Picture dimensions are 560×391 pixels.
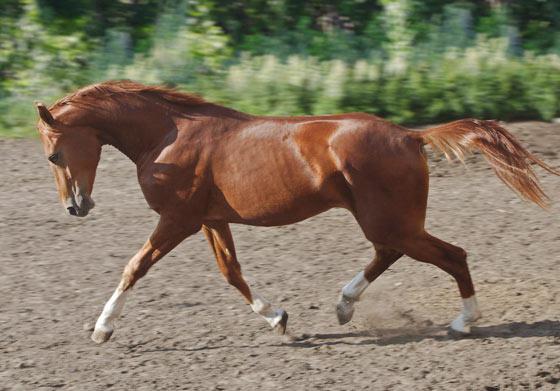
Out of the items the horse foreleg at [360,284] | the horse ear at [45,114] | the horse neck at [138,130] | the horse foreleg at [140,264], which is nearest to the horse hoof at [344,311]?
the horse foreleg at [360,284]

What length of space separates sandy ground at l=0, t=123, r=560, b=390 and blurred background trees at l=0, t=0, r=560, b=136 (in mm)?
1605

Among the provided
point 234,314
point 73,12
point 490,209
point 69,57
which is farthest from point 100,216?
point 73,12

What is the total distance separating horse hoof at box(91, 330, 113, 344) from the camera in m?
6.18

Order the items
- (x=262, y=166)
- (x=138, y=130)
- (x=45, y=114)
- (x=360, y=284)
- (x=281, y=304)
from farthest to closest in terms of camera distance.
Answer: (x=281, y=304) → (x=360, y=284) → (x=138, y=130) → (x=262, y=166) → (x=45, y=114)

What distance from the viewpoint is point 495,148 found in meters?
6.12

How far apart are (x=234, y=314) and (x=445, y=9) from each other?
681 centimetres

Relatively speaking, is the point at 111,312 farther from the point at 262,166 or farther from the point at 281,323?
the point at 262,166

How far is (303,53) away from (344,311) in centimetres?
616

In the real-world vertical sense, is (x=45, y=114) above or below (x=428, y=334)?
above

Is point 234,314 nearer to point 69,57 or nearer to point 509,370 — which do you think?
point 509,370

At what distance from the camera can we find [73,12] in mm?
12727

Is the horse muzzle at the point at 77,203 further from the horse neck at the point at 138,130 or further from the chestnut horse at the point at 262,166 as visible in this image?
the horse neck at the point at 138,130

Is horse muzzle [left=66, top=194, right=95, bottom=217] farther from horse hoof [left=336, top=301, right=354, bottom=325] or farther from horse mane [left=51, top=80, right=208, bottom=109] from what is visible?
horse hoof [left=336, top=301, right=354, bottom=325]

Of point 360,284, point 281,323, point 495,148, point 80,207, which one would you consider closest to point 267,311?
point 281,323
